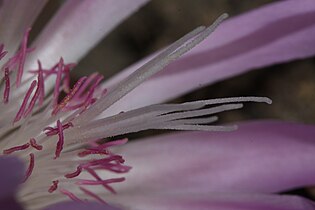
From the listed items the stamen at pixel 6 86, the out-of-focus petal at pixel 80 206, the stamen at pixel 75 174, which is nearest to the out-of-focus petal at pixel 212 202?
the stamen at pixel 75 174

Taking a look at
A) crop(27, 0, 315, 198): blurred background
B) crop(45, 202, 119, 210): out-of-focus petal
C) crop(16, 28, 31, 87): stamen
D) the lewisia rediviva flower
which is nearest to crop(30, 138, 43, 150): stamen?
the lewisia rediviva flower

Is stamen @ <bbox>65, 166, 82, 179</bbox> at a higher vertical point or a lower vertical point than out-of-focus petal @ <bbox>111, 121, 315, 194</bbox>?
lower

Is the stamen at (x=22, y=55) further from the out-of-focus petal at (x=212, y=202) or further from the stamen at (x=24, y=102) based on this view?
the out-of-focus petal at (x=212, y=202)

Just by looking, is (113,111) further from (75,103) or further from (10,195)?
(10,195)

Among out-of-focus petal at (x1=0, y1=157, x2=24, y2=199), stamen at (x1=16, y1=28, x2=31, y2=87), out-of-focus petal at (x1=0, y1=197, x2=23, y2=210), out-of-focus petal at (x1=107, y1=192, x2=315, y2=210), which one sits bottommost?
out-of-focus petal at (x1=0, y1=197, x2=23, y2=210)

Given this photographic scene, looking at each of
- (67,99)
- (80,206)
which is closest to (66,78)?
(67,99)

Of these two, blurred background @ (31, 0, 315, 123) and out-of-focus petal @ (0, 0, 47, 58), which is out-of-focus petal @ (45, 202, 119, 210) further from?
blurred background @ (31, 0, 315, 123)
